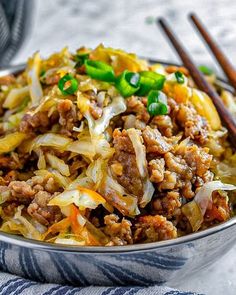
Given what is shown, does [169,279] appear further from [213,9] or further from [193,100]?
[213,9]

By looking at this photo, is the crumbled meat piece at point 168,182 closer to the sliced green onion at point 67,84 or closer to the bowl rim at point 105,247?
the bowl rim at point 105,247

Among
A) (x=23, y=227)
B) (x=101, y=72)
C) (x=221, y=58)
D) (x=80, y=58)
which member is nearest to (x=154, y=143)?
(x=101, y=72)

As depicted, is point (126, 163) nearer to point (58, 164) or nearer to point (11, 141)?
point (58, 164)

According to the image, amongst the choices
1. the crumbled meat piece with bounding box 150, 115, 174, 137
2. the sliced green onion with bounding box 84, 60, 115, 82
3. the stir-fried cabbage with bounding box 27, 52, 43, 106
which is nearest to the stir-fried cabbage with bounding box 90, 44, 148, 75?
the sliced green onion with bounding box 84, 60, 115, 82

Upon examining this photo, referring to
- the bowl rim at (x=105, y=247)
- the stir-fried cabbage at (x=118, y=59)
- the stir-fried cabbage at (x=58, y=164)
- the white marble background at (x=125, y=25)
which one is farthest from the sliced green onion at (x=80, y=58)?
the white marble background at (x=125, y=25)

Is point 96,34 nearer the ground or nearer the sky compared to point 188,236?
nearer the sky

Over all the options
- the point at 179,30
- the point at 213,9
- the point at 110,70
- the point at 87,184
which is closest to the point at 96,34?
the point at 179,30
